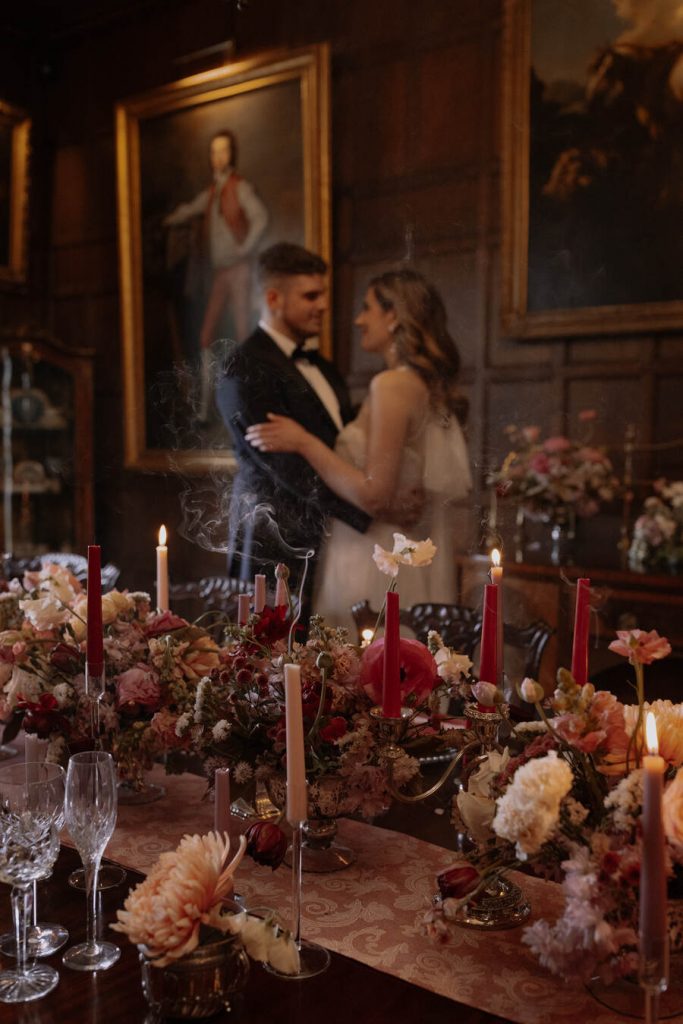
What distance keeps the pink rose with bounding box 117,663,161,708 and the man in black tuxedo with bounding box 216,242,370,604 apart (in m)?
0.89

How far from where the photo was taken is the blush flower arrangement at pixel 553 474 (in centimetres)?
237

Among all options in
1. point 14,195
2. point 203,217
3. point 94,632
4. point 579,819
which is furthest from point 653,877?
point 14,195

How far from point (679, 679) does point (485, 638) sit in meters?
1.19

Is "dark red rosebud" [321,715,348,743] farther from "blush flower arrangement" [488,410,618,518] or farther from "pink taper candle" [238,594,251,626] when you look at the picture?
"blush flower arrangement" [488,410,618,518]

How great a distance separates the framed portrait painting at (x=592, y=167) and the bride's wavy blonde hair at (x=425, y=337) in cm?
18

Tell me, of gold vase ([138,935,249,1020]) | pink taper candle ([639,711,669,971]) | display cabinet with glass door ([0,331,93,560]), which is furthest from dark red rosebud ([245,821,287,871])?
display cabinet with glass door ([0,331,93,560])

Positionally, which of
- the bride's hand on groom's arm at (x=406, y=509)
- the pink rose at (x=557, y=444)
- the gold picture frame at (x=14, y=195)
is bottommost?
the bride's hand on groom's arm at (x=406, y=509)

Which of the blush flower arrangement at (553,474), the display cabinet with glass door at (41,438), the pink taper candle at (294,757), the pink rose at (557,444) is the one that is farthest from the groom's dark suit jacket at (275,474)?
the pink taper candle at (294,757)

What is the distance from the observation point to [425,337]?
2.52m

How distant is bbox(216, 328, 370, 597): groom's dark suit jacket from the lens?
2.47 m

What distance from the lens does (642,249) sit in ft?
7.43

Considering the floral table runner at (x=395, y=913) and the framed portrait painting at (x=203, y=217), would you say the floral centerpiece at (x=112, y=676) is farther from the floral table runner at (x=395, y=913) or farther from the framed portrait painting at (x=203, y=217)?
the framed portrait painting at (x=203, y=217)

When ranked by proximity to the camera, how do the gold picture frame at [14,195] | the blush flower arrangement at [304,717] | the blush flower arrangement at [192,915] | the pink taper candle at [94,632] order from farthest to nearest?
the gold picture frame at [14,195] → the pink taper candle at [94,632] → the blush flower arrangement at [304,717] → the blush flower arrangement at [192,915]

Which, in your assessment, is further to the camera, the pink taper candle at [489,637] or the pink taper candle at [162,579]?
the pink taper candle at [162,579]
